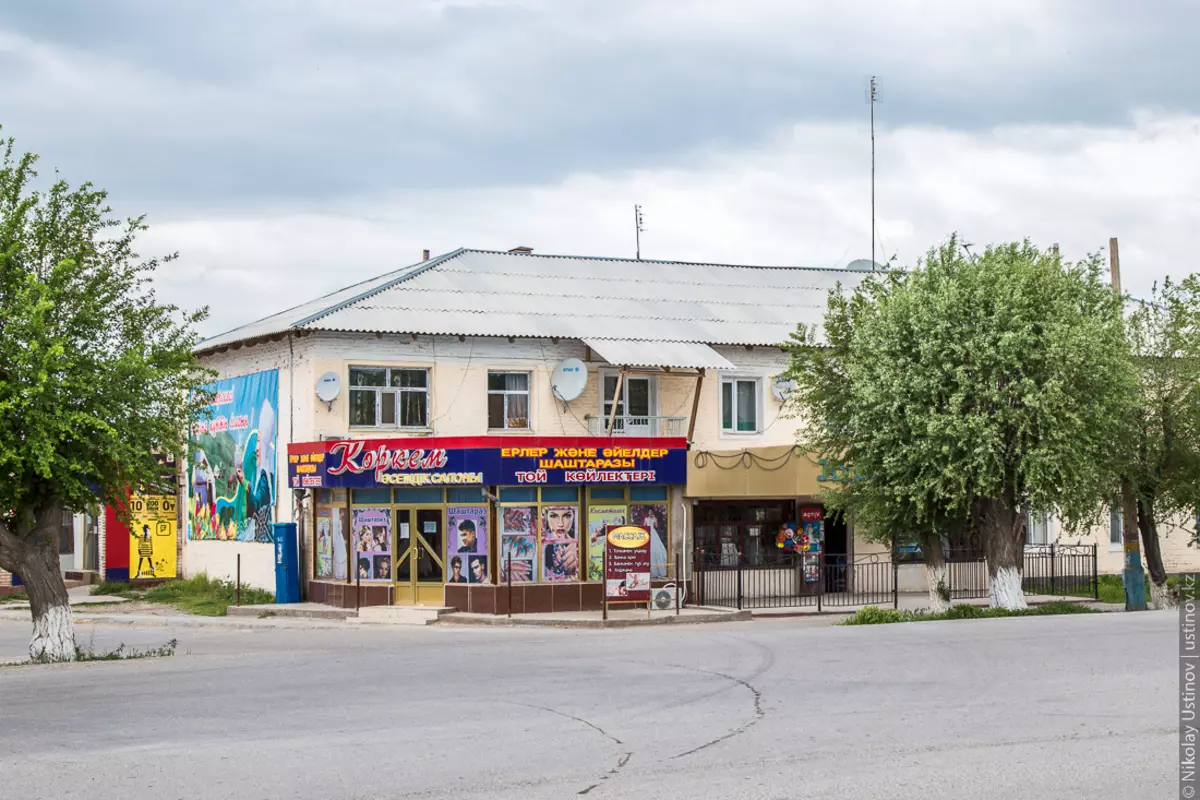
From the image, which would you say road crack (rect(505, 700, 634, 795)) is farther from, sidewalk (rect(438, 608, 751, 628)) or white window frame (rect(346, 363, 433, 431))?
white window frame (rect(346, 363, 433, 431))

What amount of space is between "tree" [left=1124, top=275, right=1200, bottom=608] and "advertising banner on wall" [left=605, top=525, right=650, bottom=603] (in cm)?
970

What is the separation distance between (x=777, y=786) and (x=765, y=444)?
2600 cm

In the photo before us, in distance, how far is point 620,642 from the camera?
20.8 meters

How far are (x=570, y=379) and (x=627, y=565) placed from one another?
5809mm

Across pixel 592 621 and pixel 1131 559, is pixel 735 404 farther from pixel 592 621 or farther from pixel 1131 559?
pixel 1131 559

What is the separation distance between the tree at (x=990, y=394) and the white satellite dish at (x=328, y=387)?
38.0ft

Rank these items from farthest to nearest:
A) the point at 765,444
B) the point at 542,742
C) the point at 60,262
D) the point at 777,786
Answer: the point at 765,444
the point at 60,262
the point at 542,742
the point at 777,786

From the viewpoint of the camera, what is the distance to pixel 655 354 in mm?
32531

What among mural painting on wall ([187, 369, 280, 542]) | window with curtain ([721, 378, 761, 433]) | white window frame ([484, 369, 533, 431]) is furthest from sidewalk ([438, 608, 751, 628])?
mural painting on wall ([187, 369, 280, 542])

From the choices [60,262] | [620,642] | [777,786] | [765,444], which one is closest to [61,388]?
[60,262]

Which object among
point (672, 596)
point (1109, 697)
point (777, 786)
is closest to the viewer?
point (777, 786)

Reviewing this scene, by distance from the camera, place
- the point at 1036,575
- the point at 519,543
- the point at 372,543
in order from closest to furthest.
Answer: the point at 519,543, the point at 372,543, the point at 1036,575

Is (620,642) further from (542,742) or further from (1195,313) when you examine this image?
(1195,313)

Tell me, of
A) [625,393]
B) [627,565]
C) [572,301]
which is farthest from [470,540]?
[572,301]
